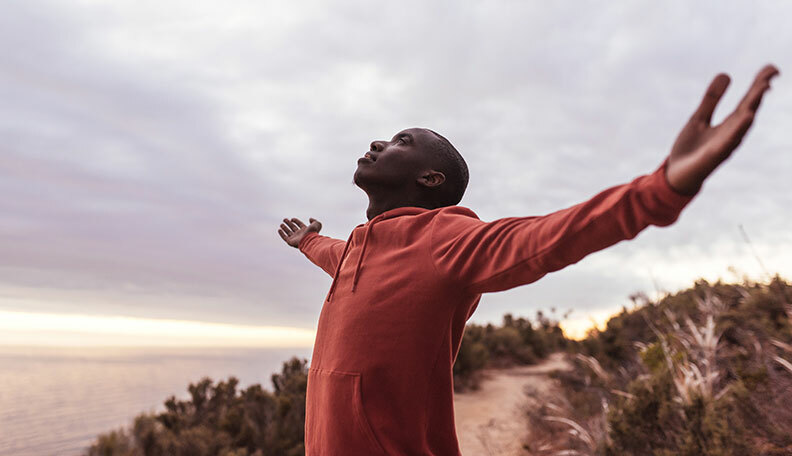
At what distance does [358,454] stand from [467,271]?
24.8 inches

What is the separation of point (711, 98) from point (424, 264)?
0.85m

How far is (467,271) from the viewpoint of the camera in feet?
4.54

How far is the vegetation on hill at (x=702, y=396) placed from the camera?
3.76 metres

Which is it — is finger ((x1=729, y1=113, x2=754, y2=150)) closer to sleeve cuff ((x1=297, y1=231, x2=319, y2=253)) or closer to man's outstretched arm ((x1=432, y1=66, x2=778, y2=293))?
man's outstretched arm ((x1=432, y1=66, x2=778, y2=293))

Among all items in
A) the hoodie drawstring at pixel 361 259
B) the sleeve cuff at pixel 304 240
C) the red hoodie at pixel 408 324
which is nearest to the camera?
the red hoodie at pixel 408 324

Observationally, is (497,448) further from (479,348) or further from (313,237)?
(313,237)

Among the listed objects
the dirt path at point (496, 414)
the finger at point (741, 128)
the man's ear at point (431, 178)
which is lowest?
the dirt path at point (496, 414)

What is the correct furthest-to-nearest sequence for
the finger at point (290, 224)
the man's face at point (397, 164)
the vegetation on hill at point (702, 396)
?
the vegetation on hill at point (702, 396) → the finger at point (290, 224) → the man's face at point (397, 164)

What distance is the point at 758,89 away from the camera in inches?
33.1

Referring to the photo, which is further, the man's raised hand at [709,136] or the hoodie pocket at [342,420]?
the hoodie pocket at [342,420]

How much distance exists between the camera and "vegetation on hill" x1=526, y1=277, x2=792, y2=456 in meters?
3.76

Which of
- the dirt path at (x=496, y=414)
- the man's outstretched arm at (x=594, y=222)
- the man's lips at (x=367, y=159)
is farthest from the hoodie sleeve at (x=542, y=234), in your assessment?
the dirt path at (x=496, y=414)

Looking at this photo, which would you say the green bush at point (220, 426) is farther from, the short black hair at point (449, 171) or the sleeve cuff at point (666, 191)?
the sleeve cuff at point (666, 191)

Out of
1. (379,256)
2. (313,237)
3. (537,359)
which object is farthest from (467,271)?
(537,359)
